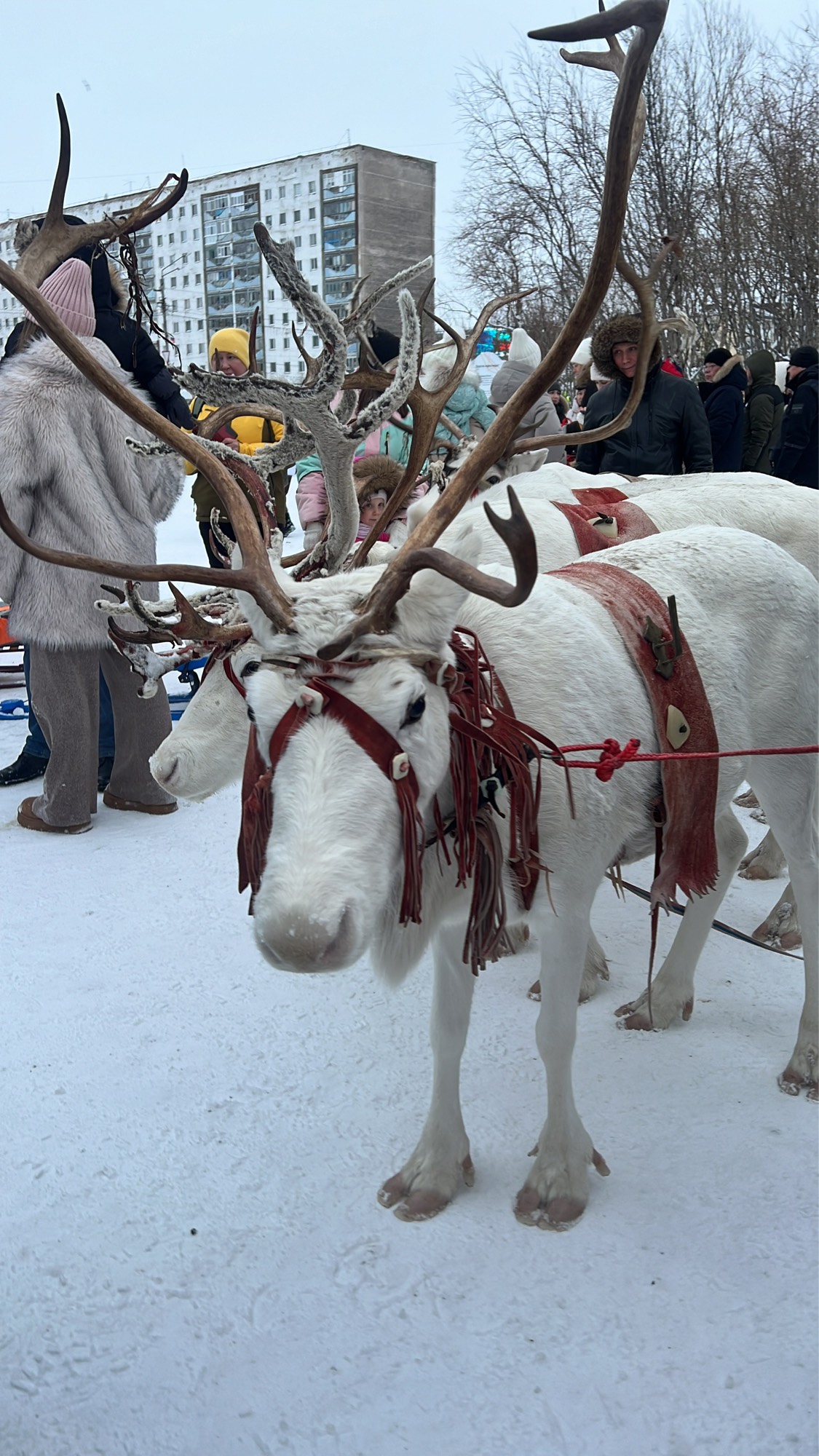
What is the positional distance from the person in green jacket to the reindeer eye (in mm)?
8272

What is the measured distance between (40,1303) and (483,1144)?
1.00 meters

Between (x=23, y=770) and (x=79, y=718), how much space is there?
0.88 metres

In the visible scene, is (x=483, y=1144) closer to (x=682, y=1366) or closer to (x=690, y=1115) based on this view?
(x=690, y=1115)

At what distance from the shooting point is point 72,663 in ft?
14.5

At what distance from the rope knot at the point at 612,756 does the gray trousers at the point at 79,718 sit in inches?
107

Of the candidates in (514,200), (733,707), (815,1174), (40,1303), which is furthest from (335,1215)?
(514,200)

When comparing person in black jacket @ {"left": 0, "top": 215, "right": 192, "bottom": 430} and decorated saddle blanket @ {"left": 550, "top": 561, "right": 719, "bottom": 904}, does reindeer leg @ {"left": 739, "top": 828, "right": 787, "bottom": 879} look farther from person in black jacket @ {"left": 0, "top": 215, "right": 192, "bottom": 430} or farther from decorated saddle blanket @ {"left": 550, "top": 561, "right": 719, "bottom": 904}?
person in black jacket @ {"left": 0, "top": 215, "right": 192, "bottom": 430}

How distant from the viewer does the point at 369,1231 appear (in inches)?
84.7

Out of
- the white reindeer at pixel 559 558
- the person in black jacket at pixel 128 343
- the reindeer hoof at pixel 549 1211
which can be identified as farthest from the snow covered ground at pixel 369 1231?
the person in black jacket at pixel 128 343

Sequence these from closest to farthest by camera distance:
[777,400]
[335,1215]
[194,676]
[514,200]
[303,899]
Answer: [303,899]
[335,1215]
[194,676]
[777,400]
[514,200]

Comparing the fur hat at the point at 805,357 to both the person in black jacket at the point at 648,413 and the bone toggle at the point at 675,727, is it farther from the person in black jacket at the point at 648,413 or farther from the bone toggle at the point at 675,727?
the bone toggle at the point at 675,727

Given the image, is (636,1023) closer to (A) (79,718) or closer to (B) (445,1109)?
(B) (445,1109)

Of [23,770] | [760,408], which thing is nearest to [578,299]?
[23,770]

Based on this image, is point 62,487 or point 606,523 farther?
point 62,487
